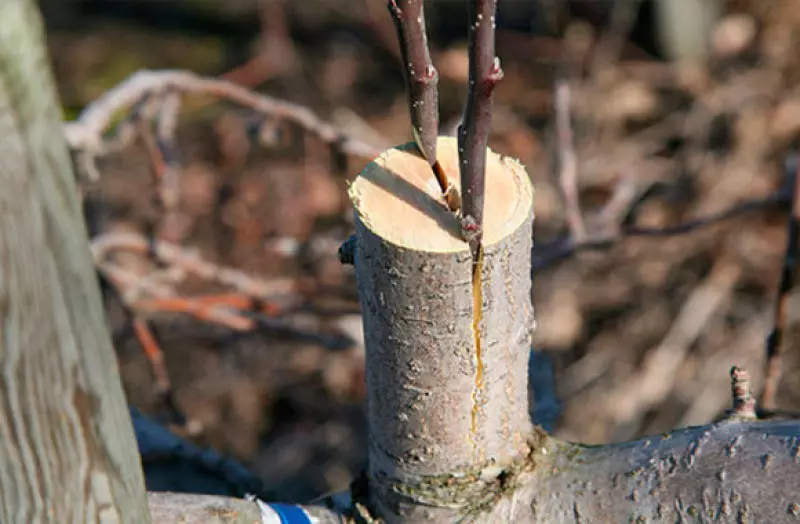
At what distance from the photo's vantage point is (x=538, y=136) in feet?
10.6

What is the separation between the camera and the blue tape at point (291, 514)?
38.5 inches

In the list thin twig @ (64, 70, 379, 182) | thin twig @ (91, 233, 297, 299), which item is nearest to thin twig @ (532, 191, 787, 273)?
thin twig @ (64, 70, 379, 182)

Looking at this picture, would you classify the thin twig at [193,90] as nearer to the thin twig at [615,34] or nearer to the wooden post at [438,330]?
the wooden post at [438,330]

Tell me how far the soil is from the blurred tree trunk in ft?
3.40

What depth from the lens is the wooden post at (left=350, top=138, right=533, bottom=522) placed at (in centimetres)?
81

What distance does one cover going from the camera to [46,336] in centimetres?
63

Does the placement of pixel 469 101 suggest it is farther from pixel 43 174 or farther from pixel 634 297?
pixel 634 297

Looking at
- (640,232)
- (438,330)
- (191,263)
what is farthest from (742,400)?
(191,263)

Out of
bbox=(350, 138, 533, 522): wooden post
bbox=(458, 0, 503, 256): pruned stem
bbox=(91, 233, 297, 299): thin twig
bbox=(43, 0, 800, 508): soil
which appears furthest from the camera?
bbox=(43, 0, 800, 508): soil

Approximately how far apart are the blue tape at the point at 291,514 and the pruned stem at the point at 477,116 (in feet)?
1.28

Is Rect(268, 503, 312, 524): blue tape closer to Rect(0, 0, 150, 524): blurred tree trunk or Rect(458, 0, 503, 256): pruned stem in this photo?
Rect(0, 0, 150, 524): blurred tree trunk

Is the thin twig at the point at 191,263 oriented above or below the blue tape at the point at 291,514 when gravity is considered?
above

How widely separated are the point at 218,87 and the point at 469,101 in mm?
1037

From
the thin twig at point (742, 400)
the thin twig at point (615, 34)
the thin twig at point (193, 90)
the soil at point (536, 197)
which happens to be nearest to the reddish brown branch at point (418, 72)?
the thin twig at point (742, 400)
